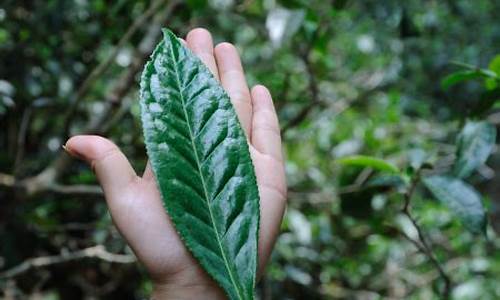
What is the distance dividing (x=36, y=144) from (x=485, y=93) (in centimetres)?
151

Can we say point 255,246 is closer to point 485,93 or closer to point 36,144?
point 485,93

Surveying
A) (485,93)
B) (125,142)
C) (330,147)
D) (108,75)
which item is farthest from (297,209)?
(485,93)

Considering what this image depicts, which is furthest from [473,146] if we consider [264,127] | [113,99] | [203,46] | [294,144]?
[294,144]

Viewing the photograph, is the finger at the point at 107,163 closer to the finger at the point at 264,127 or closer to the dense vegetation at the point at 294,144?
the finger at the point at 264,127

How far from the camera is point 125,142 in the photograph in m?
1.92

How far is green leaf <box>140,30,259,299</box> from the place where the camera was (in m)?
0.71

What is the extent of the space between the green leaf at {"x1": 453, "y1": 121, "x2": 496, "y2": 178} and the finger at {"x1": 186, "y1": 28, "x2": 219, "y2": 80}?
0.50m

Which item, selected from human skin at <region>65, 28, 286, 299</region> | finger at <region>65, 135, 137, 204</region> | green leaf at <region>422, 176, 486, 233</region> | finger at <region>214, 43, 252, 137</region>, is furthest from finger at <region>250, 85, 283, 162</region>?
green leaf at <region>422, 176, 486, 233</region>

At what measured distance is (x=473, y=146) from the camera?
3.72 ft

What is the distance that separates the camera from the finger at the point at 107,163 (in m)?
0.78

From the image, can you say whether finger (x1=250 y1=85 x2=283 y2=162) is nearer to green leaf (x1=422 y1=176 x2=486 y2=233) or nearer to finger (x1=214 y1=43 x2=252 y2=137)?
finger (x1=214 y1=43 x2=252 y2=137)

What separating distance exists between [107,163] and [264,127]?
0.28m

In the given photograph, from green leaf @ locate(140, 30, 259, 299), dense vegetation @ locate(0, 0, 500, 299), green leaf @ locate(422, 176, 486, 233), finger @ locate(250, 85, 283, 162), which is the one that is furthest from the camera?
dense vegetation @ locate(0, 0, 500, 299)

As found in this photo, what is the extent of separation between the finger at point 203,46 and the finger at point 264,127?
8 centimetres
